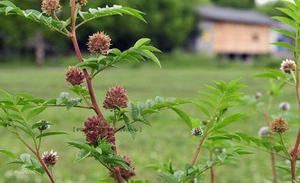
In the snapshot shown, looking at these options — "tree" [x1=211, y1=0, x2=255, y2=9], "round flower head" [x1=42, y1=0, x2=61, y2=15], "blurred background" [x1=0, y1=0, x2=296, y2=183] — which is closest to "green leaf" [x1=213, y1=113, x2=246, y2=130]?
"round flower head" [x1=42, y1=0, x2=61, y2=15]

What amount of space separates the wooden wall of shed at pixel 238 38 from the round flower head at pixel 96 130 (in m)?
40.3

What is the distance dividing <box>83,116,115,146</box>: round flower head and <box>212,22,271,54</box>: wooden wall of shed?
40318 mm

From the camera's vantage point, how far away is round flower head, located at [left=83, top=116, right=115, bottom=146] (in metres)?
1.18

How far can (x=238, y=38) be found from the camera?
4191 cm

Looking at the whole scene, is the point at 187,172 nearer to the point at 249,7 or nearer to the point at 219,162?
the point at 219,162

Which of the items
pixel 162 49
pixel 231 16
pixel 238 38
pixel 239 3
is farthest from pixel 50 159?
pixel 239 3

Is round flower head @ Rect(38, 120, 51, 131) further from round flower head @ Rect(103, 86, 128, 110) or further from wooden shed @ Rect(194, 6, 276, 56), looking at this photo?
wooden shed @ Rect(194, 6, 276, 56)

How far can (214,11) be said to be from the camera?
44.6 m

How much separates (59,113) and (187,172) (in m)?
11.1

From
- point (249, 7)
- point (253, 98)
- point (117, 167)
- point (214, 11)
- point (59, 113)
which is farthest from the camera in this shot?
point (249, 7)

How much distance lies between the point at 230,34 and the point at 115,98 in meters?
41.6

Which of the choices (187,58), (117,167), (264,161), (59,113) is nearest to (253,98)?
(117,167)

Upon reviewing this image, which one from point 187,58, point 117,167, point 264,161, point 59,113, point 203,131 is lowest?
point 117,167

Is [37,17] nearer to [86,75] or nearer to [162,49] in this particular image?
[86,75]
